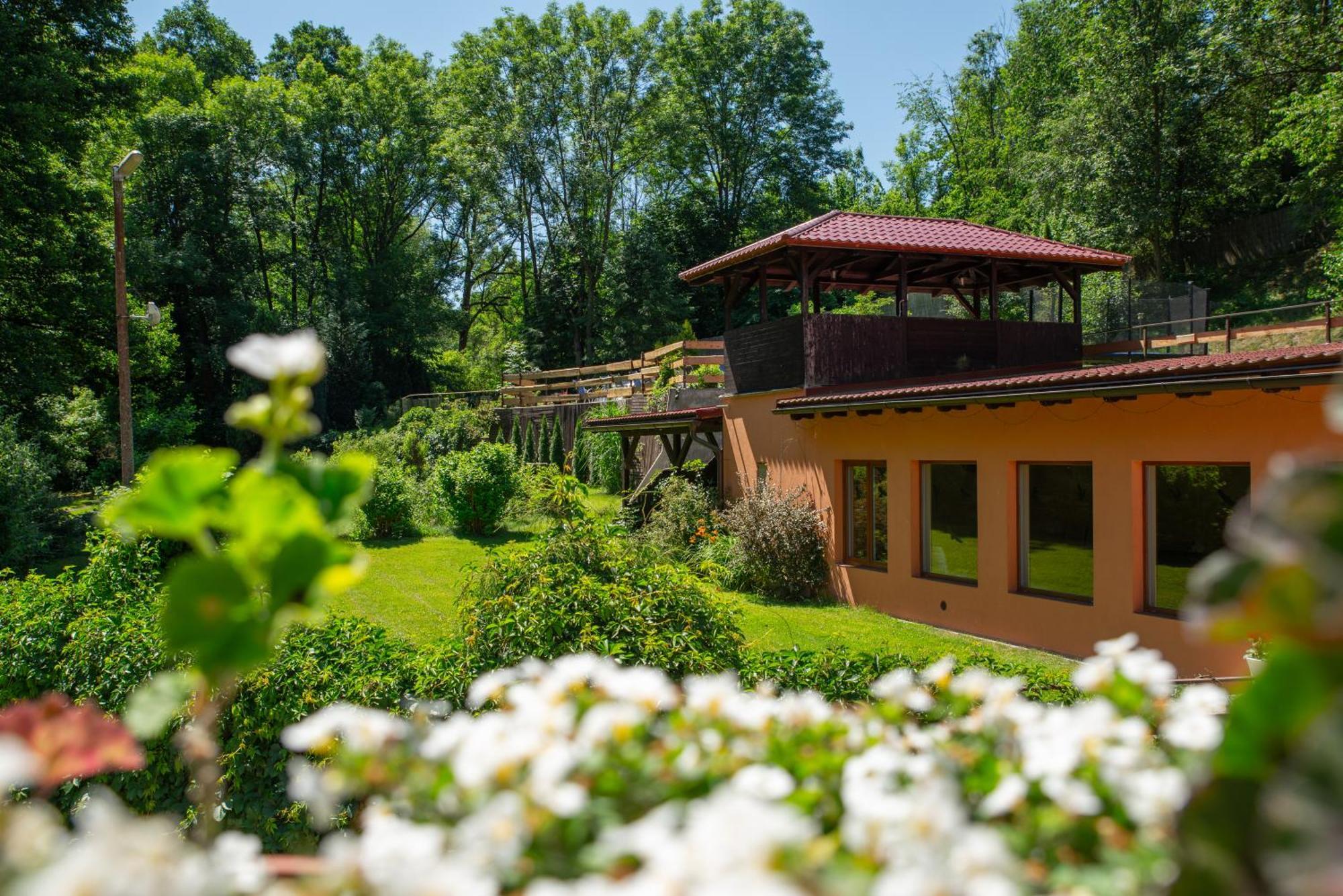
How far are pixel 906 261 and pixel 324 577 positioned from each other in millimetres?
13646

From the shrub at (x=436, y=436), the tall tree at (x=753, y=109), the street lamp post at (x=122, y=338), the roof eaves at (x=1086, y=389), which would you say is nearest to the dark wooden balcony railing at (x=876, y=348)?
the roof eaves at (x=1086, y=389)

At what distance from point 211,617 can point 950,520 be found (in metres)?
10.6

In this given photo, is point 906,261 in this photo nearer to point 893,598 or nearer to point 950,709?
point 893,598

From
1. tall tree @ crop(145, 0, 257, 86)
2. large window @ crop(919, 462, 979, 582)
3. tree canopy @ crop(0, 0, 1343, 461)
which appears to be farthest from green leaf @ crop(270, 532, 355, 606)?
tall tree @ crop(145, 0, 257, 86)

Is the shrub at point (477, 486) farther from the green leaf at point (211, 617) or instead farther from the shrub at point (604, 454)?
the green leaf at point (211, 617)

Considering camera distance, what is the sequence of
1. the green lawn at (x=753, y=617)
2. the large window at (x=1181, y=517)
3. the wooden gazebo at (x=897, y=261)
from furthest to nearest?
1. the wooden gazebo at (x=897, y=261)
2. the green lawn at (x=753, y=617)
3. the large window at (x=1181, y=517)

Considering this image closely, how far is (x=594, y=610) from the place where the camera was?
17.5 feet

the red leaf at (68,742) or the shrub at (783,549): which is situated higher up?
the red leaf at (68,742)

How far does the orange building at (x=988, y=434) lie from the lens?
312 inches

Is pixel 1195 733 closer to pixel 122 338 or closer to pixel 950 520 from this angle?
pixel 950 520

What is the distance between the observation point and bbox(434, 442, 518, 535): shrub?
18.5 meters

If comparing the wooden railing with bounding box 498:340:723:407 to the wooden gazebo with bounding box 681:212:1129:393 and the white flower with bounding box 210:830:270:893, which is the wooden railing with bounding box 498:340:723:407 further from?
the white flower with bounding box 210:830:270:893

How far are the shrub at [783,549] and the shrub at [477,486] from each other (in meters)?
7.37

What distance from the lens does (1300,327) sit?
54.4 feet
